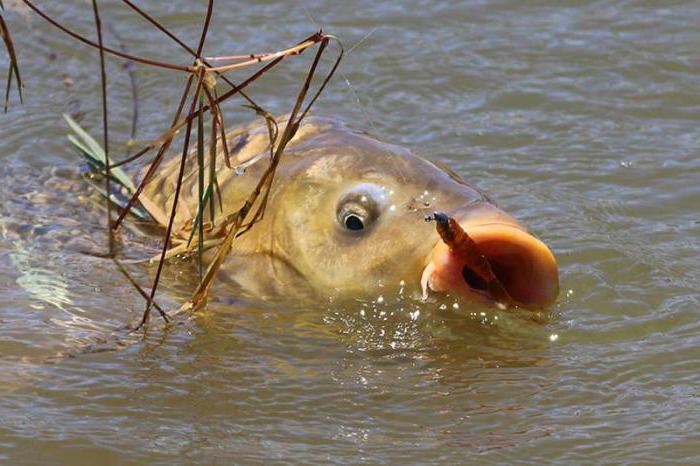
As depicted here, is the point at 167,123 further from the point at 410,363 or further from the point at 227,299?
the point at 410,363

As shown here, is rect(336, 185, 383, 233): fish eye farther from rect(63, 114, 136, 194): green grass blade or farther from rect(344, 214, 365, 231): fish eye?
rect(63, 114, 136, 194): green grass blade

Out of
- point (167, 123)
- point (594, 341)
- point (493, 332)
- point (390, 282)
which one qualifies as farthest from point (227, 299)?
point (167, 123)

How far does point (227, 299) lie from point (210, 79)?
3.69 ft

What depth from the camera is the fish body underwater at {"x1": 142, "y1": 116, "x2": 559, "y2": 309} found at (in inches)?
156

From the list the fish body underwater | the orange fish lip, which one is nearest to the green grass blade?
the fish body underwater

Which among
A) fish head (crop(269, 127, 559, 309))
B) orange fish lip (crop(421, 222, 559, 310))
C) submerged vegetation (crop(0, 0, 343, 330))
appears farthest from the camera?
fish head (crop(269, 127, 559, 309))

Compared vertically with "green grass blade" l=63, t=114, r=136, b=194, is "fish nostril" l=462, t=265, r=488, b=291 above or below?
below

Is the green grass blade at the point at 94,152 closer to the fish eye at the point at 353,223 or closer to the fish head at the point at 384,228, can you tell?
the fish head at the point at 384,228

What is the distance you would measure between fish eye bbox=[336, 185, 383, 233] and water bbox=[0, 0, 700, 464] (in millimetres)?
236

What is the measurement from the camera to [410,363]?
395 centimetres

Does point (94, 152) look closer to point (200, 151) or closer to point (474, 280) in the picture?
point (474, 280)

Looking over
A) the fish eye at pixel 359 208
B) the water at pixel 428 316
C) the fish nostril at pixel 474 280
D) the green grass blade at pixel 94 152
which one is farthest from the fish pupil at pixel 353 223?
the green grass blade at pixel 94 152

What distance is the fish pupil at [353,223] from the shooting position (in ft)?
13.7

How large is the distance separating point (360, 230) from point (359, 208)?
0.06 m
